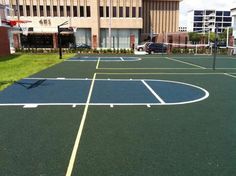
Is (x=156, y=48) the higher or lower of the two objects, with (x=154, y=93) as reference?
higher

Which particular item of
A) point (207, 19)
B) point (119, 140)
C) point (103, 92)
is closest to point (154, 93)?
point (103, 92)

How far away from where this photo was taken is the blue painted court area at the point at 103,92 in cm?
1045

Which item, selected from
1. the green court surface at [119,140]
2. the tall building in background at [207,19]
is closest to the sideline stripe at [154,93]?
the green court surface at [119,140]

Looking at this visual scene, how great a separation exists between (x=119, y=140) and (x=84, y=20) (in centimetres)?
6049

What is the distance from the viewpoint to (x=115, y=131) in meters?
7.14

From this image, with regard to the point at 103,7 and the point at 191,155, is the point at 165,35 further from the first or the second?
the point at 191,155

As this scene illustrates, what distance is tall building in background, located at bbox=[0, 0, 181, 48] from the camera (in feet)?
204

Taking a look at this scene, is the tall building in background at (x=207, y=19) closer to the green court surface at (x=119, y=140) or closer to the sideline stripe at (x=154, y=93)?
the sideline stripe at (x=154, y=93)

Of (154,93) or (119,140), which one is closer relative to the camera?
(119,140)

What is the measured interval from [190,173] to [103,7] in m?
64.0

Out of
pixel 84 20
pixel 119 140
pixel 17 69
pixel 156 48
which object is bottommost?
pixel 119 140

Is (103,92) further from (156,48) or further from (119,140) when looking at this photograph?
(156,48)

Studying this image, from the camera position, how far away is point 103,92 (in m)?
12.3

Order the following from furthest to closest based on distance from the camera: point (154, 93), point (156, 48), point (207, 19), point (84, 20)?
point (207, 19) → point (84, 20) → point (156, 48) → point (154, 93)
